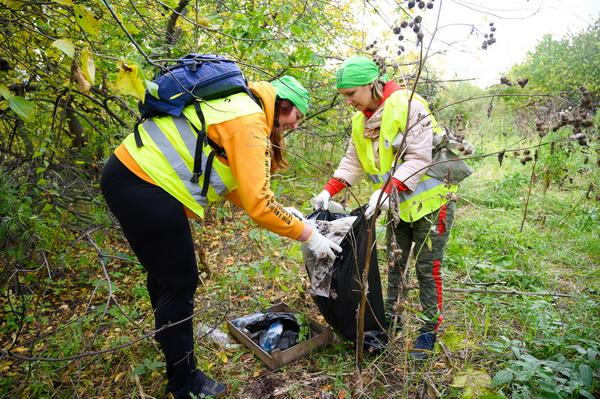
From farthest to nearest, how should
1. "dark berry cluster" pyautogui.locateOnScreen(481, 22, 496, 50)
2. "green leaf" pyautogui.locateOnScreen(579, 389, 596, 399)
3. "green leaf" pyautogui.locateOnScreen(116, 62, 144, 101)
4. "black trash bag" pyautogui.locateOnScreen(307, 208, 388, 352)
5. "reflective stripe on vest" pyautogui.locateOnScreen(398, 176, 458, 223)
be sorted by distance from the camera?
1. "reflective stripe on vest" pyautogui.locateOnScreen(398, 176, 458, 223)
2. "black trash bag" pyautogui.locateOnScreen(307, 208, 388, 352)
3. "dark berry cluster" pyautogui.locateOnScreen(481, 22, 496, 50)
4. "green leaf" pyautogui.locateOnScreen(579, 389, 596, 399)
5. "green leaf" pyautogui.locateOnScreen(116, 62, 144, 101)

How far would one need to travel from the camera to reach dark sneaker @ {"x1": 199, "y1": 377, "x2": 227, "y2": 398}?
1969mm

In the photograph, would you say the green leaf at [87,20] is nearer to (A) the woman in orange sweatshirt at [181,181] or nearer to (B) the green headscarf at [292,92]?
(A) the woman in orange sweatshirt at [181,181]

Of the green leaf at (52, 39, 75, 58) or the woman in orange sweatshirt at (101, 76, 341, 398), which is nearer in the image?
the green leaf at (52, 39, 75, 58)

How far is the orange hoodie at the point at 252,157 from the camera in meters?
1.56

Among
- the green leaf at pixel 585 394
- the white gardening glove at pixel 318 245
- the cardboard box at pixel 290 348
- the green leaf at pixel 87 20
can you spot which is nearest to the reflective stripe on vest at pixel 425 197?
the white gardening glove at pixel 318 245

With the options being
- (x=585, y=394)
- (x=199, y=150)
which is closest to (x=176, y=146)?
(x=199, y=150)

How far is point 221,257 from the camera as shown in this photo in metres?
3.65

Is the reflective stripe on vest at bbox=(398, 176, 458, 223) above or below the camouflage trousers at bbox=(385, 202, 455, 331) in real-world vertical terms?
above

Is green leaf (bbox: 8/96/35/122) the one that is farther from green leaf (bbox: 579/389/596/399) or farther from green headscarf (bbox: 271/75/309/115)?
green leaf (bbox: 579/389/596/399)

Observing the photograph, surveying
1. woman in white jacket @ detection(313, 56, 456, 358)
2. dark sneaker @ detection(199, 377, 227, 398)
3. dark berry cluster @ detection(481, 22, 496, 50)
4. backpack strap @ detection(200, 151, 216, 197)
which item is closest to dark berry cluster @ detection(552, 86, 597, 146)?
dark berry cluster @ detection(481, 22, 496, 50)

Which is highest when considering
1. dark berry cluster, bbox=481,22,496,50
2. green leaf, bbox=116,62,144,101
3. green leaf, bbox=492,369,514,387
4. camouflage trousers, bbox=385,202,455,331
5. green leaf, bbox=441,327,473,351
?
dark berry cluster, bbox=481,22,496,50

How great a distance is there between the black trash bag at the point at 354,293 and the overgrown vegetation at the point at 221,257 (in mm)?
146

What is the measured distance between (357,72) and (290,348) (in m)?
1.53

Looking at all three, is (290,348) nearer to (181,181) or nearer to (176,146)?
(181,181)
